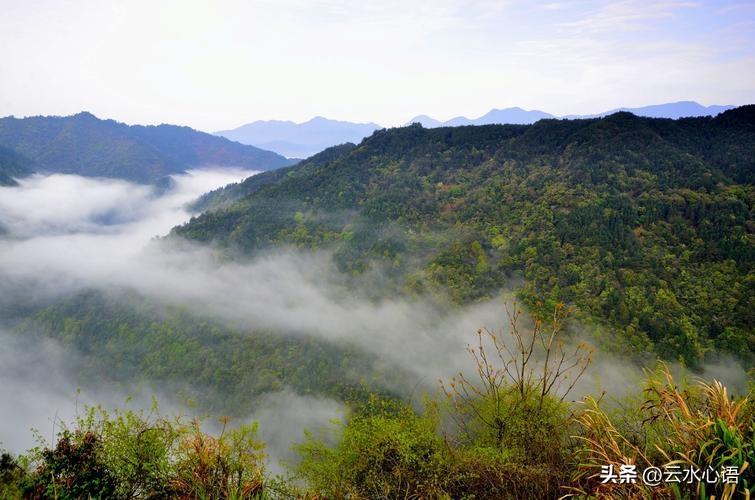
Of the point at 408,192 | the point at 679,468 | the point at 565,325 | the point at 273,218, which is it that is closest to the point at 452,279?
the point at 565,325

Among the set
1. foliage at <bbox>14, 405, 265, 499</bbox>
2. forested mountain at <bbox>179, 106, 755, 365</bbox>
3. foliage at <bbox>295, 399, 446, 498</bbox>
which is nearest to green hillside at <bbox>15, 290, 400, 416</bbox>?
forested mountain at <bbox>179, 106, 755, 365</bbox>

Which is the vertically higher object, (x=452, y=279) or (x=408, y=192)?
(x=408, y=192)

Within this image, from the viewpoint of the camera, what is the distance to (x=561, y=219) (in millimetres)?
75625

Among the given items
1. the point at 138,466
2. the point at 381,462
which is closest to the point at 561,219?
the point at 381,462

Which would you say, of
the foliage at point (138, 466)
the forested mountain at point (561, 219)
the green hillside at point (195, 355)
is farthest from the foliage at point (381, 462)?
the green hillside at point (195, 355)

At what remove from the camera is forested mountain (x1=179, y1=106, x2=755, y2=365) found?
55344 millimetres

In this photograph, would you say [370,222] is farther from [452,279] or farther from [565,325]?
[565,325]

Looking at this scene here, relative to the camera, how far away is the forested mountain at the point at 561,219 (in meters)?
55.3

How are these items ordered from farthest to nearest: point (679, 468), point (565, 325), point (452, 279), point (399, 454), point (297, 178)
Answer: point (297, 178)
point (452, 279)
point (565, 325)
point (399, 454)
point (679, 468)

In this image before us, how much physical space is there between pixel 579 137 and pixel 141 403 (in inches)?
4810

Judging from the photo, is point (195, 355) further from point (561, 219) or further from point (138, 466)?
point (138, 466)

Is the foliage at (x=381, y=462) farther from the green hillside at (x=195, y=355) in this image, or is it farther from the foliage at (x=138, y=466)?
the green hillside at (x=195, y=355)

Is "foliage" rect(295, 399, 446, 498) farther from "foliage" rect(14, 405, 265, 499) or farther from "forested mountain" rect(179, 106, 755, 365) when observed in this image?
"forested mountain" rect(179, 106, 755, 365)

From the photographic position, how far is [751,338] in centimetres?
4703
